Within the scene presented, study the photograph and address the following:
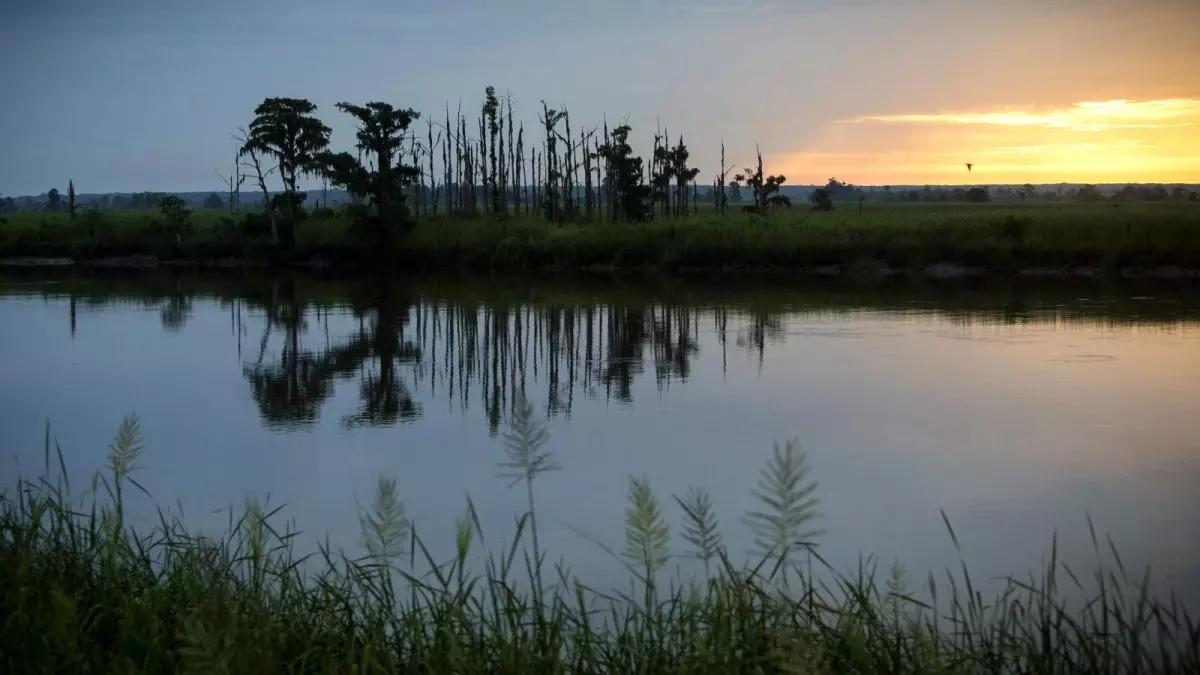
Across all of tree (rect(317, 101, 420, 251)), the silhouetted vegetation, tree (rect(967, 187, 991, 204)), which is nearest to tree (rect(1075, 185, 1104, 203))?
tree (rect(967, 187, 991, 204))

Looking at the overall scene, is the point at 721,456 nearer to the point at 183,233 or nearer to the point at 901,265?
the point at 901,265

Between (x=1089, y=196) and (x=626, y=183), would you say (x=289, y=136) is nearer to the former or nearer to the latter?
(x=626, y=183)

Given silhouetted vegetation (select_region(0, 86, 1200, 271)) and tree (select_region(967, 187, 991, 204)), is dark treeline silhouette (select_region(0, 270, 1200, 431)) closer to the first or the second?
silhouetted vegetation (select_region(0, 86, 1200, 271))

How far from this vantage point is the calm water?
729 centimetres

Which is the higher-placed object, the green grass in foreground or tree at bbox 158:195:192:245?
tree at bbox 158:195:192:245

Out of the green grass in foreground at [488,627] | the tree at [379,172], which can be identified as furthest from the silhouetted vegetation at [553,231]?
the green grass in foreground at [488,627]

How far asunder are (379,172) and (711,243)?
37.4 feet

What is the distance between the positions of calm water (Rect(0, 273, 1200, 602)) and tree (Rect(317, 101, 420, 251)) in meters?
15.1

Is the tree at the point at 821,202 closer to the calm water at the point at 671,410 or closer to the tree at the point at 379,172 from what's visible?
the tree at the point at 379,172

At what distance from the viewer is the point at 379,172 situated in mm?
37344

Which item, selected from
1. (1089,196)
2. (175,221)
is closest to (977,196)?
(1089,196)

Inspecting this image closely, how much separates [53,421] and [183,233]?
105 ft

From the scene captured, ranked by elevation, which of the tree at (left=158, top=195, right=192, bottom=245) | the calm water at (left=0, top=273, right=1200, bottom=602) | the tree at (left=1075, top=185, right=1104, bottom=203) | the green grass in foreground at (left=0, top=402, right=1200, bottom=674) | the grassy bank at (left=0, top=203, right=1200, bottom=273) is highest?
the tree at (left=1075, top=185, right=1104, bottom=203)

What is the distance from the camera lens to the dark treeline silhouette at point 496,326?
41.3ft
